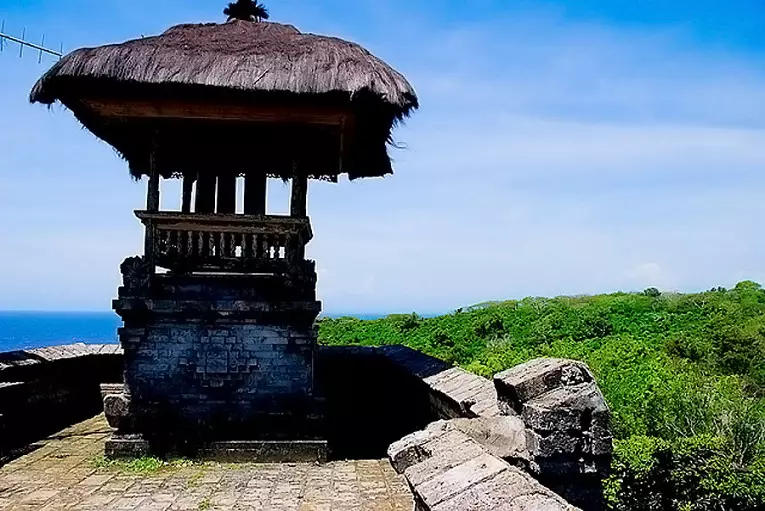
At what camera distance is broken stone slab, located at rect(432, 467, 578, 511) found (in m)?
2.63

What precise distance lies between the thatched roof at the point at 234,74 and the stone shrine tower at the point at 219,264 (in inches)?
0.7

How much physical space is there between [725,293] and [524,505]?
4096cm

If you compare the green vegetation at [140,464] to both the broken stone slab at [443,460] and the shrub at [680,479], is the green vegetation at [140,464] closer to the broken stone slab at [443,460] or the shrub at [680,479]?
the broken stone slab at [443,460]

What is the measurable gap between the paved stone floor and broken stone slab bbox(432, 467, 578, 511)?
11.6 feet

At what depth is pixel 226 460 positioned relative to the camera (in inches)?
324

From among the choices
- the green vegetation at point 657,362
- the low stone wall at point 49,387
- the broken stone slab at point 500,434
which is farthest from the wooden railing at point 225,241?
the green vegetation at point 657,362

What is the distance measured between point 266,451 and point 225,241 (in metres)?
2.24

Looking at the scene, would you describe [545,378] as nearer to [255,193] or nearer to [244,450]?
[244,450]

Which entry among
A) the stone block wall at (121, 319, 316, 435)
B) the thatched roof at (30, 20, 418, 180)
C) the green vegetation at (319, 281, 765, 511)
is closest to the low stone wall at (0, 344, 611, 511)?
the stone block wall at (121, 319, 316, 435)

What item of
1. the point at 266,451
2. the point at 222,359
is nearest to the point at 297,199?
the point at 222,359

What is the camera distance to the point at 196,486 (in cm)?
714

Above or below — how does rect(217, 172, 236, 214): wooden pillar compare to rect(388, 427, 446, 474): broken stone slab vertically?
above

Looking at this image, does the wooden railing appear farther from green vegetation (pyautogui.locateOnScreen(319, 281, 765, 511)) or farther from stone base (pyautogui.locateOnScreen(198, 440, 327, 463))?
green vegetation (pyautogui.locateOnScreen(319, 281, 765, 511))

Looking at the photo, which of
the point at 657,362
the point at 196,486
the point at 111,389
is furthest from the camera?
the point at 657,362
